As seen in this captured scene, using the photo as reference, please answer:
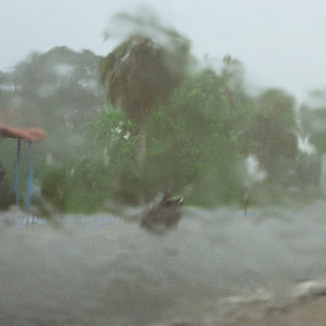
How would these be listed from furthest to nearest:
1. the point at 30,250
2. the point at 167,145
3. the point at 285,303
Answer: the point at 285,303
the point at 167,145
the point at 30,250

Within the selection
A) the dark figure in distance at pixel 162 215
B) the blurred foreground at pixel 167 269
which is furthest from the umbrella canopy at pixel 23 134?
the dark figure in distance at pixel 162 215

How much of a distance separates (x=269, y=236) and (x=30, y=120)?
3.03 feet

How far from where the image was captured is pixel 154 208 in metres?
1.90

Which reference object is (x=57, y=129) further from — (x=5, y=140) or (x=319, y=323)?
(x=319, y=323)

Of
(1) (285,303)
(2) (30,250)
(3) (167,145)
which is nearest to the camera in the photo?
(2) (30,250)

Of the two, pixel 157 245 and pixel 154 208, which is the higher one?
pixel 154 208

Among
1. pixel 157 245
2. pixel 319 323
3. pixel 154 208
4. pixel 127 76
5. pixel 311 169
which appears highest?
pixel 127 76

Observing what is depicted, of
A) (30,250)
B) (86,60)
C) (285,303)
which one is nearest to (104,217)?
(30,250)

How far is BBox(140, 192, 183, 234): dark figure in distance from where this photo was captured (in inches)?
74.2

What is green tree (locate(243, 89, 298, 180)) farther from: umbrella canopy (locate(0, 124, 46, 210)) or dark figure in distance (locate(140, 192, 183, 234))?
umbrella canopy (locate(0, 124, 46, 210))

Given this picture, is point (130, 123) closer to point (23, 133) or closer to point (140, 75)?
point (140, 75)

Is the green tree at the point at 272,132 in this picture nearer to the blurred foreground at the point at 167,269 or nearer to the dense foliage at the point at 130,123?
the dense foliage at the point at 130,123

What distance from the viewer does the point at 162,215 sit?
189cm

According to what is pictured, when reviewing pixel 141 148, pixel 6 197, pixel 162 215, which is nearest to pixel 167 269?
pixel 162 215
